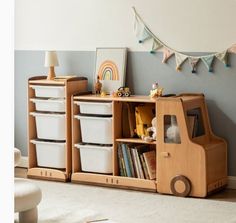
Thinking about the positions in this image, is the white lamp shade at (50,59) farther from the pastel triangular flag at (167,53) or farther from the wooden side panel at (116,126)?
the pastel triangular flag at (167,53)

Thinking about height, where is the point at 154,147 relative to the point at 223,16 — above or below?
below

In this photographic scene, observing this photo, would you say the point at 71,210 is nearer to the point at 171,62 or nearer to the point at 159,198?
the point at 159,198

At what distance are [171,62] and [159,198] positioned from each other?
3.88ft

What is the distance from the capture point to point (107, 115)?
424cm

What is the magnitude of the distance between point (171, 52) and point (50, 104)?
119 cm

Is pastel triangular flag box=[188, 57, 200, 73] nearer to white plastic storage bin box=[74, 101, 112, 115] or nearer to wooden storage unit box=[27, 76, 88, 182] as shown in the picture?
white plastic storage bin box=[74, 101, 112, 115]

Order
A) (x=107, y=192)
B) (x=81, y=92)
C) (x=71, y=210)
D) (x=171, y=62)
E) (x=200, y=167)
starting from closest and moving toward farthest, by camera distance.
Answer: (x=71, y=210)
(x=200, y=167)
(x=107, y=192)
(x=171, y=62)
(x=81, y=92)

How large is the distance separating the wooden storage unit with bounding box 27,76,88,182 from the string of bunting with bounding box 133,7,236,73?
2.28 feet

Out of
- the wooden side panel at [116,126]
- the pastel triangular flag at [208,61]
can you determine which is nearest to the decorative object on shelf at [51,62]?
the wooden side panel at [116,126]

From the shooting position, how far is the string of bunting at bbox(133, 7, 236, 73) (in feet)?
13.2

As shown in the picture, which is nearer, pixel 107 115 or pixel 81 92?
pixel 107 115
